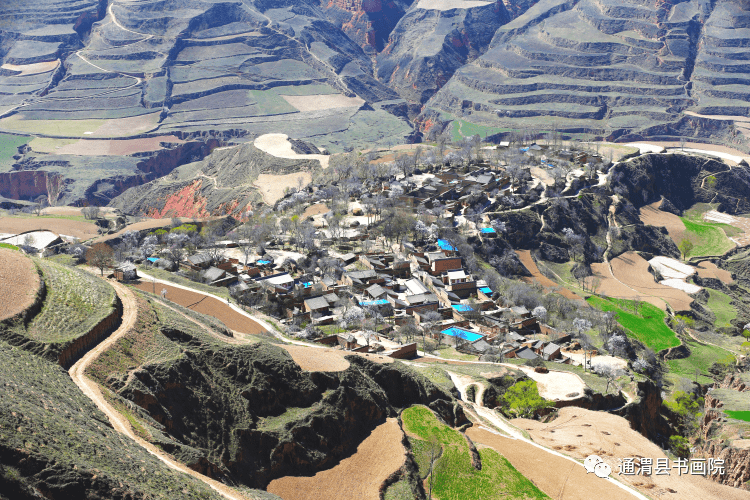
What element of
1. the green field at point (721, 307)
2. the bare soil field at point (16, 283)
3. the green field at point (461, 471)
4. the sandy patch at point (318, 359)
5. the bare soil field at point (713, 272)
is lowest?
the bare soil field at point (713, 272)

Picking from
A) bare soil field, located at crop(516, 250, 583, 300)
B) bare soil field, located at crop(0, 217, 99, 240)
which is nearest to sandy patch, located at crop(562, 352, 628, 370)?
bare soil field, located at crop(516, 250, 583, 300)

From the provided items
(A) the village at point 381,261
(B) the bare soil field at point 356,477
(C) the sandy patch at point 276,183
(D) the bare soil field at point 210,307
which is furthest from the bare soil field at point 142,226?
(B) the bare soil field at point 356,477

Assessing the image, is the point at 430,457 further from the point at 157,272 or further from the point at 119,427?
the point at 157,272

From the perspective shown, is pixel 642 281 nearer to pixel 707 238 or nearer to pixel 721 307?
pixel 721 307

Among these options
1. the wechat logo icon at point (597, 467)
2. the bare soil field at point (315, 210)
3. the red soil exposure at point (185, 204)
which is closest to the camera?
the wechat logo icon at point (597, 467)

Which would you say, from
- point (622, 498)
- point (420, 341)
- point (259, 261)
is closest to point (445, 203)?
point (259, 261)

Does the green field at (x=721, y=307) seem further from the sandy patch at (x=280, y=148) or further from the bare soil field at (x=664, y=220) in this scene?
the sandy patch at (x=280, y=148)

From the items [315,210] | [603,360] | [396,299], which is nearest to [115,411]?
[396,299]

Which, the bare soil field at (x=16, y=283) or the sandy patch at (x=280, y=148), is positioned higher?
the bare soil field at (x=16, y=283)
